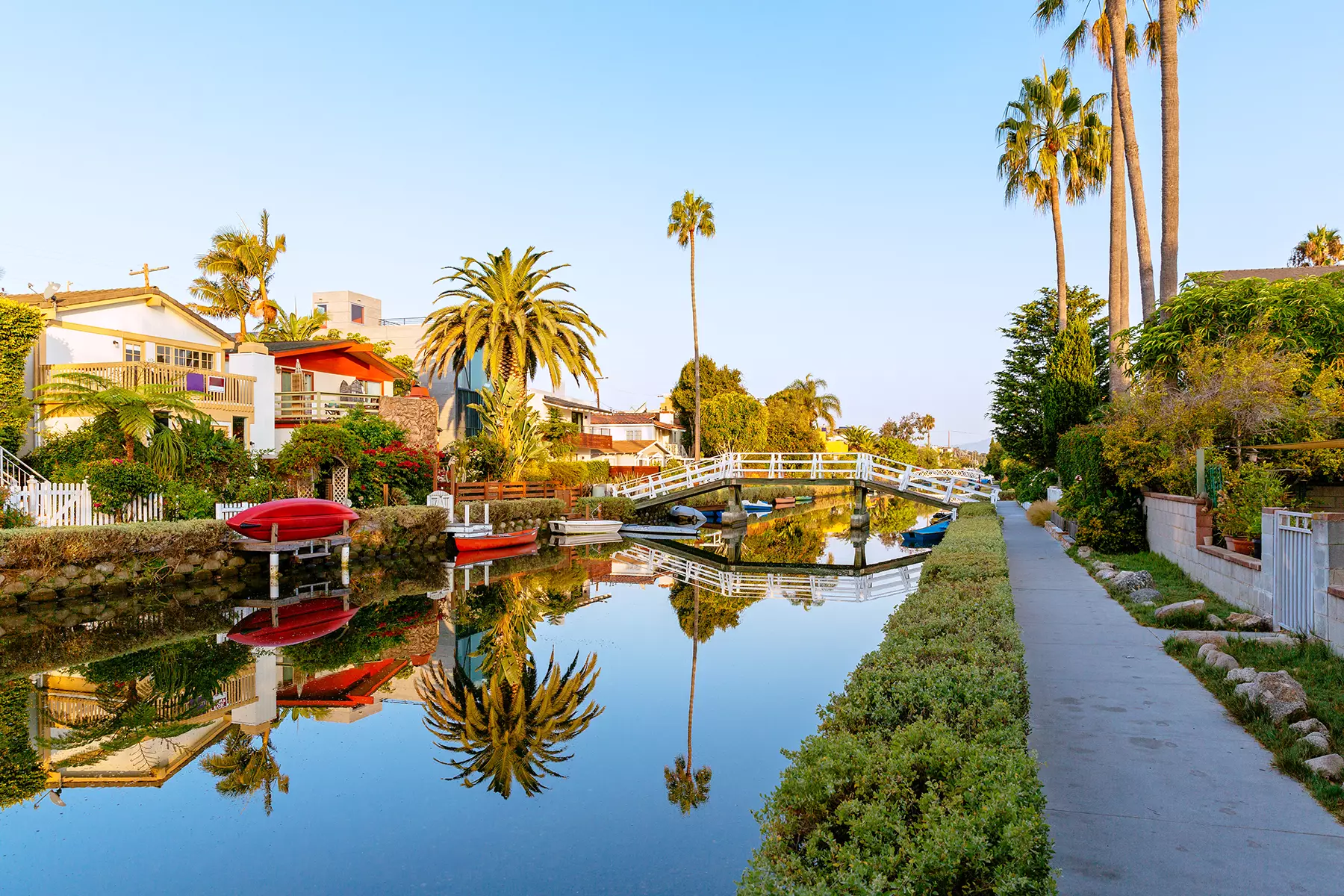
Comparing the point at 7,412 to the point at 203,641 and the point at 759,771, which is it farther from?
the point at 759,771

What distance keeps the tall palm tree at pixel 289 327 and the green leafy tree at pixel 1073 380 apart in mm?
38212

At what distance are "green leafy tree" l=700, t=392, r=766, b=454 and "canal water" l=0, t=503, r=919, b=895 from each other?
45.7 meters

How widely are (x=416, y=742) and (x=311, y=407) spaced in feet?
74.5

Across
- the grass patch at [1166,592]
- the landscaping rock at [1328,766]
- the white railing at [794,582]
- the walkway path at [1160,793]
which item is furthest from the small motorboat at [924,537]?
the landscaping rock at [1328,766]

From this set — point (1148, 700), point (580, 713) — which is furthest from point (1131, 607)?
point (580, 713)

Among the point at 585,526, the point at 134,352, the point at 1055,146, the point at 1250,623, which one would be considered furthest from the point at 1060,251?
the point at 134,352

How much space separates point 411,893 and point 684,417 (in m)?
67.6

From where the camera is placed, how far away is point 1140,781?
6035 mm

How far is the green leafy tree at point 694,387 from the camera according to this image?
7169 cm

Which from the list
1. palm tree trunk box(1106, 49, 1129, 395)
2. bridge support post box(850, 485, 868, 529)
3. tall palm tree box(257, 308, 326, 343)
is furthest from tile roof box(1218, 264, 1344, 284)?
tall palm tree box(257, 308, 326, 343)

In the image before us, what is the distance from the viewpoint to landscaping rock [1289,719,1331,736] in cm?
654

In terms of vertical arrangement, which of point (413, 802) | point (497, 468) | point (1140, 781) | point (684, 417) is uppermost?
point (684, 417)

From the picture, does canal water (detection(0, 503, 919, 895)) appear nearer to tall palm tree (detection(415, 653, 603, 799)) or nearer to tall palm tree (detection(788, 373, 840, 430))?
tall palm tree (detection(415, 653, 603, 799))

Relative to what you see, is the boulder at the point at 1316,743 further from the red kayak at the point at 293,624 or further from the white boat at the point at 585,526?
the white boat at the point at 585,526
